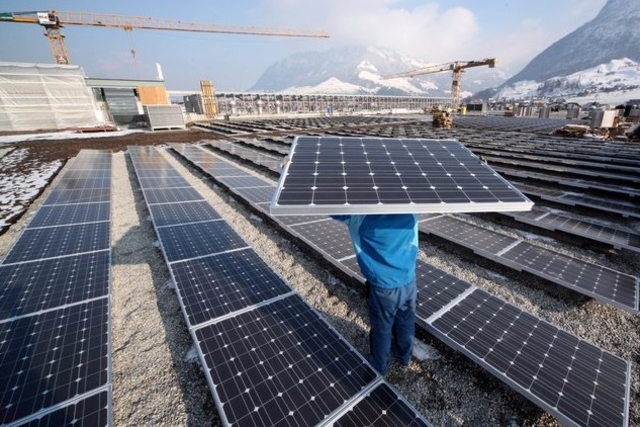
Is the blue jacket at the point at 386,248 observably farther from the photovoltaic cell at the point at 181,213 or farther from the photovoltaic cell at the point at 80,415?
the photovoltaic cell at the point at 181,213

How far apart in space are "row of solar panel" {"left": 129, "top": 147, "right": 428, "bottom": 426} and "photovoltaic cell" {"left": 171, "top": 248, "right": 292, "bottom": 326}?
2 centimetres

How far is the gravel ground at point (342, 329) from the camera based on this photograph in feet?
13.2

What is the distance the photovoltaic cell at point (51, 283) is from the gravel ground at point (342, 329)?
654 mm

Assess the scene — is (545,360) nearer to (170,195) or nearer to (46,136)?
(170,195)

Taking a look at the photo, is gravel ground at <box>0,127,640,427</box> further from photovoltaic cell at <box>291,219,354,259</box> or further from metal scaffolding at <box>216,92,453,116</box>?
metal scaffolding at <box>216,92,453,116</box>

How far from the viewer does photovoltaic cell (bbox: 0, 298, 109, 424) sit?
366 cm

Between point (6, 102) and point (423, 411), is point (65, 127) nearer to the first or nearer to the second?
point (6, 102)

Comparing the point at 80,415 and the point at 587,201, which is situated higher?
the point at 80,415

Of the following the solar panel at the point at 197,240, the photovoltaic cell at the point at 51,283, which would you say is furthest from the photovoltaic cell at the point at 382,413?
the photovoltaic cell at the point at 51,283

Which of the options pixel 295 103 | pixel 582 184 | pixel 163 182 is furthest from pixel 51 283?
pixel 295 103

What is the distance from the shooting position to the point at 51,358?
4.23 meters

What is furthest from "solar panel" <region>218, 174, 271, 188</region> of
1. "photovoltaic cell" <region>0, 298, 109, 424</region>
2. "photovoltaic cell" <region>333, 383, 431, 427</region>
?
"photovoltaic cell" <region>333, 383, 431, 427</region>

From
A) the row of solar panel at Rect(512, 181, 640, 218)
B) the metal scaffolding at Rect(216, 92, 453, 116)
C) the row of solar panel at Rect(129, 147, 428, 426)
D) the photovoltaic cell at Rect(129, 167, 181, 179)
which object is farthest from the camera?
the metal scaffolding at Rect(216, 92, 453, 116)

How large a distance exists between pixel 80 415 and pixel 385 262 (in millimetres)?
4415
